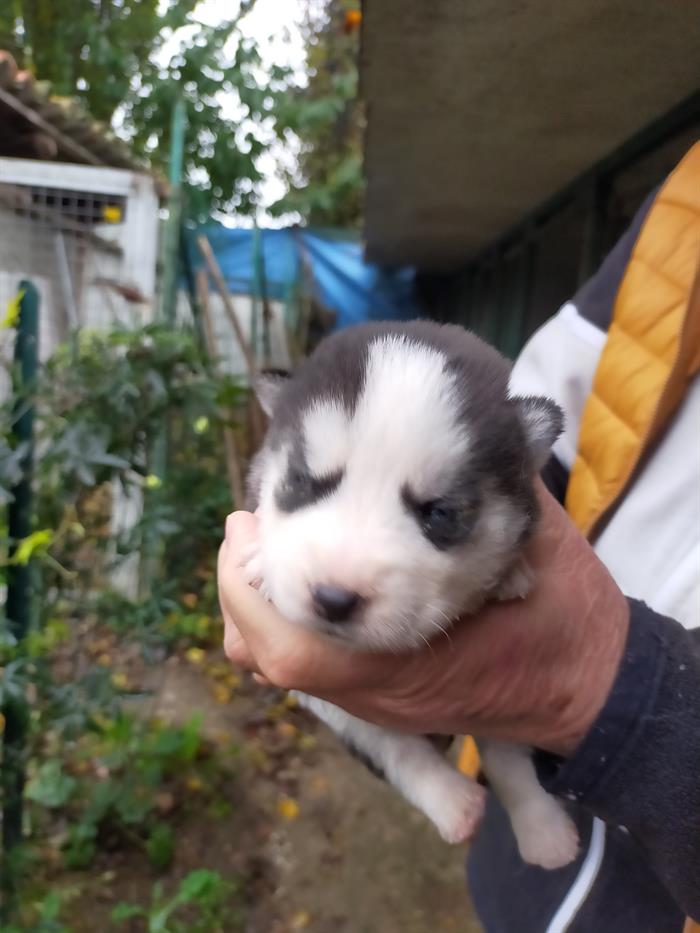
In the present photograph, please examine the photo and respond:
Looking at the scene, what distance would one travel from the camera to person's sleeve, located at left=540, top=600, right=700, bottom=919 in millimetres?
1045

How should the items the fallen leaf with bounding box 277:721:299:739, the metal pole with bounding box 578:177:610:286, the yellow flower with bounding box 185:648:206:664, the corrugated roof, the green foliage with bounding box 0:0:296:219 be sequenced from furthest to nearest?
the green foliage with bounding box 0:0:296:219
the yellow flower with bounding box 185:648:206:664
the fallen leaf with bounding box 277:721:299:739
the metal pole with bounding box 578:177:610:286
the corrugated roof

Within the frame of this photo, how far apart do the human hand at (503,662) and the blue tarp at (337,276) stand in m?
7.86

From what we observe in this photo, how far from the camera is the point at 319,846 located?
3674 millimetres

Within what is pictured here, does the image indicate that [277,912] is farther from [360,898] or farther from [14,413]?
[14,413]

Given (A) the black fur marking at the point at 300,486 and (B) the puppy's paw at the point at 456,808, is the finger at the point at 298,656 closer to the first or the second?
(A) the black fur marking at the point at 300,486

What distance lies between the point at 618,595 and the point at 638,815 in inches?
13.0

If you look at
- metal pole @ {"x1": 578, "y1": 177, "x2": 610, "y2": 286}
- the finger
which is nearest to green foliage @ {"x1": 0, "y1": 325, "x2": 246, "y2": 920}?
the finger

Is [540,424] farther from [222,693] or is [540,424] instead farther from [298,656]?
[222,693]

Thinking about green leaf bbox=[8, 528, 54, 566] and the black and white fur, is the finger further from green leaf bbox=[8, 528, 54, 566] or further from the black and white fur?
green leaf bbox=[8, 528, 54, 566]

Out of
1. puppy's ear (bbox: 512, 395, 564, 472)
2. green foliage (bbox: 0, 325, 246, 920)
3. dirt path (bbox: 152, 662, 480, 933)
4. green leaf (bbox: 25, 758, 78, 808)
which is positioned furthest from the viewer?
dirt path (bbox: 152, 662, 480, 933)

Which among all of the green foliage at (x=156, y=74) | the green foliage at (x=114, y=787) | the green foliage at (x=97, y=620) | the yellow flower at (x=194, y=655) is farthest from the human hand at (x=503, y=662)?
the green foliage at (x=156, y=74)

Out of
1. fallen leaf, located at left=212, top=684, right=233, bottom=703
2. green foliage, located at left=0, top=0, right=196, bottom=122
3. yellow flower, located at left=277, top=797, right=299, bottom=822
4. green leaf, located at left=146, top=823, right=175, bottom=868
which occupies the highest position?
green foliage, located at left=0, top=0, right=196, bottom=122

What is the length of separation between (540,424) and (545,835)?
838 mm

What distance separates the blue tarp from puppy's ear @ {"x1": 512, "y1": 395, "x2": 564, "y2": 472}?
25.3ft
